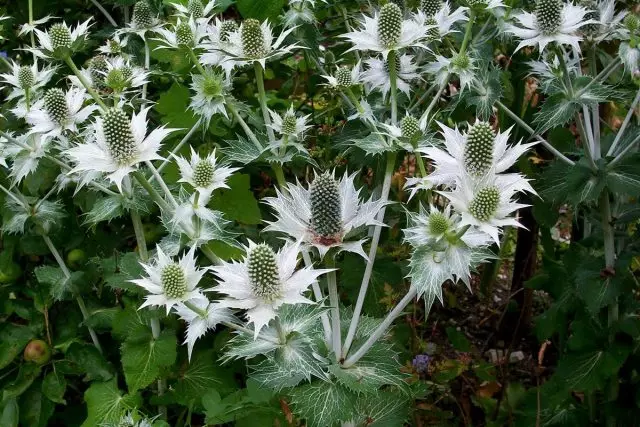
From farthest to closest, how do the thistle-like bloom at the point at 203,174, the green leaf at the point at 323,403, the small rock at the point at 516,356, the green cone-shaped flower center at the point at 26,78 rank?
1. the small rock at the point at 516,356
2. the green cone-shaped flower center at the point at 26,78
3. the thistle-like bloom at the point at 203,174
4. the green leaf at the point at 323,403

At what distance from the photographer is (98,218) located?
1.80m

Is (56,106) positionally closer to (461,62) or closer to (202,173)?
(202,173)

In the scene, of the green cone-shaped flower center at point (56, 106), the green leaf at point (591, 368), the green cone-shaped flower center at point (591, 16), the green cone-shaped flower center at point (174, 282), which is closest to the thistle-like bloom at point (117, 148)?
the green cone-shaped flower center at point (174, 282)

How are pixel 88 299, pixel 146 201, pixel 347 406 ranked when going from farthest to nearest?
pixel 88 299, pixel 146 201, pixel 347 406

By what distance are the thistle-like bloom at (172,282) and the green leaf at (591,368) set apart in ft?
3.67

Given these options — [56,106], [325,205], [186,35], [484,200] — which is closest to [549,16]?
[484,200]

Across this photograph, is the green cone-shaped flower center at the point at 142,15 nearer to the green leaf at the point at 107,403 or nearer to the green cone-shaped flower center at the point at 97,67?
the green cone-shaped flower center at the point at 97,67

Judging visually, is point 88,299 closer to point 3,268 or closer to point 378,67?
point 3,268

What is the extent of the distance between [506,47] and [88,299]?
169 cm

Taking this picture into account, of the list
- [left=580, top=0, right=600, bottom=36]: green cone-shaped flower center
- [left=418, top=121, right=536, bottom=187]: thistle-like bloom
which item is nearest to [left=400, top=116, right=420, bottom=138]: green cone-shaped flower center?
[left=418, top=121, right=536, bottom=187]: thistle-like bloom

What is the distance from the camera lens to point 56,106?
6.33 feet

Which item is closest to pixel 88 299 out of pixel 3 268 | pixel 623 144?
pixel 3 268

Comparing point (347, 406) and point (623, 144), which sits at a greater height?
point (623, 144)

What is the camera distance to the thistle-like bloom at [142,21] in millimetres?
2381
